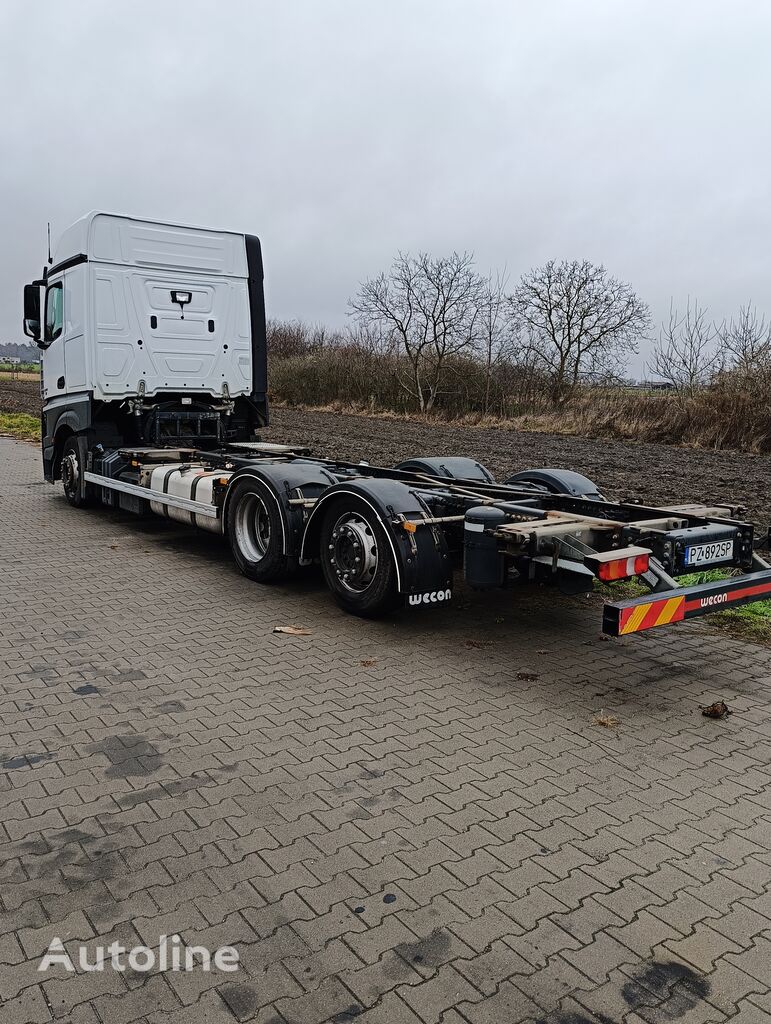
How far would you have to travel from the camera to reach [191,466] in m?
9.38

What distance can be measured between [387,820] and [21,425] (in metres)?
27.0

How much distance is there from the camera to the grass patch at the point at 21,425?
81.7 feet

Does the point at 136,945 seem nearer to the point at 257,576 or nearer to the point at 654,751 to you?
the point at 654,751

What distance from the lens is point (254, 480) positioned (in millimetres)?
7555

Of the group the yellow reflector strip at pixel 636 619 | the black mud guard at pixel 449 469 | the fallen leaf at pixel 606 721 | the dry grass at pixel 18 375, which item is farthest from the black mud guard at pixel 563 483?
the dry grass at pixel 18 375

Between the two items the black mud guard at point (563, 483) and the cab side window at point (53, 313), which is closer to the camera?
the black mud guard at point (563, 483)

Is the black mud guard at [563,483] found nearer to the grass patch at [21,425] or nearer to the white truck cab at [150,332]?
the white truck cab at [150,332]

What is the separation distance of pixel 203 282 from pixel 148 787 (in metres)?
8.23

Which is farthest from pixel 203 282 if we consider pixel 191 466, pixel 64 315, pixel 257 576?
pixel 257 576

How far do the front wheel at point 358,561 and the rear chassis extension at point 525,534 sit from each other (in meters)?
0.05

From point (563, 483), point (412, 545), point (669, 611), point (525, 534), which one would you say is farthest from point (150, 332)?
point (669, 611)

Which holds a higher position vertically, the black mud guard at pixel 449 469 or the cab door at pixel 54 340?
the cab door at pixel 54 340

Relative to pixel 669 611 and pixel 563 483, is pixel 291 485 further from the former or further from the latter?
pixel 669 611

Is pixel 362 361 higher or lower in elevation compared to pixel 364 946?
higher
